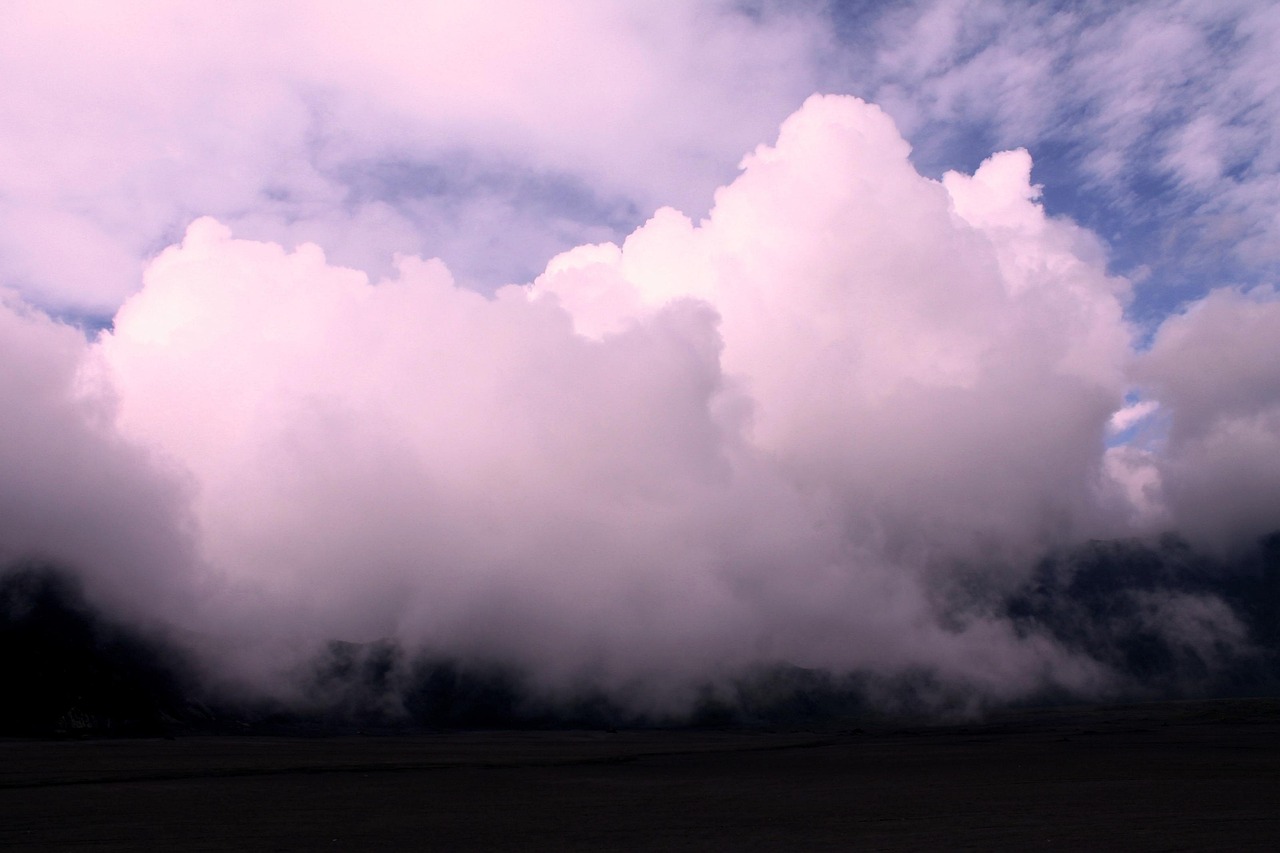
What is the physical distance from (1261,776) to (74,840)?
66.1 metres

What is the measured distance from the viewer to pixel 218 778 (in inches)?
2746

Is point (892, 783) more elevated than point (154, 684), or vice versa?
point (154, 684)

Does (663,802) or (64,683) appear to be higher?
(64,683)

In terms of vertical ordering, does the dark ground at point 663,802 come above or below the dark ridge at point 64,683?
below

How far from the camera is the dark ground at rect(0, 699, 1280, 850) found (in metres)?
37.6

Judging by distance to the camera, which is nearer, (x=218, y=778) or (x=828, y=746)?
(x=218, y=778)

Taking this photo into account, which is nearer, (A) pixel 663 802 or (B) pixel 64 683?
(A) pixel 663 802

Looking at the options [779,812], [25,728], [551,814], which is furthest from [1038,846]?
[25,728]

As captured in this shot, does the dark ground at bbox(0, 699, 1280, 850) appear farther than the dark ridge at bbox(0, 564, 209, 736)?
No

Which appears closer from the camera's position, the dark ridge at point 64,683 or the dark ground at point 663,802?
the dark ground at point 663,802

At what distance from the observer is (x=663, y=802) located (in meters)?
51.1

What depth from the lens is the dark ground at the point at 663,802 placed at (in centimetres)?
3756

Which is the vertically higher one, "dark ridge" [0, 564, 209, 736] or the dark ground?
"dark ridge" [0, 564, 209, 736]

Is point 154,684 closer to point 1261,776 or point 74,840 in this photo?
point 74,840
